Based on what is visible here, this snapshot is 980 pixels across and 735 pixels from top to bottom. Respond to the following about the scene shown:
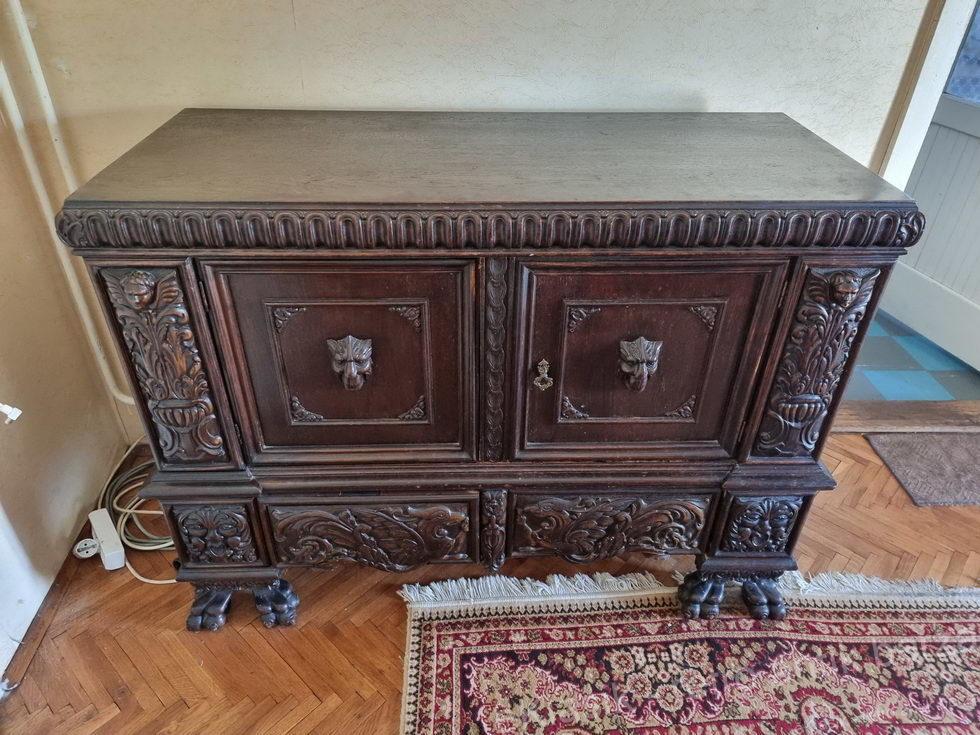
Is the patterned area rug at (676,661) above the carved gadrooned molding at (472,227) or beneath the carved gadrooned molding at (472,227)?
beneath

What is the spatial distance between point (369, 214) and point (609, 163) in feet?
1.37

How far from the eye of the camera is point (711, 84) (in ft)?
4.48

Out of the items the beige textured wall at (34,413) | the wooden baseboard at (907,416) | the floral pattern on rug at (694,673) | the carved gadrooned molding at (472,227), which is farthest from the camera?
the wooden baseboard at (907,416)

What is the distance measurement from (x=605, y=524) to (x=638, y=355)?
0.39 meters

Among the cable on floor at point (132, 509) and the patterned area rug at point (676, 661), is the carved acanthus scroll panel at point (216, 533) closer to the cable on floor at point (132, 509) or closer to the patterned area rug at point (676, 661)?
the cable on floor at point (132, 509)

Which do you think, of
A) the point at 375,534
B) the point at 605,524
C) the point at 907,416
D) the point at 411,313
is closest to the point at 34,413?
the point at 375,534

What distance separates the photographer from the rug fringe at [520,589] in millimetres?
1406

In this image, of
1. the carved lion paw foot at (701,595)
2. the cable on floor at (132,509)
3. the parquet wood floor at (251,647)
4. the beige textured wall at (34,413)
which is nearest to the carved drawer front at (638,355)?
the carved lion paw foot at (701,595)

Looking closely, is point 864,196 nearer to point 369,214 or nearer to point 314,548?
point 369,214

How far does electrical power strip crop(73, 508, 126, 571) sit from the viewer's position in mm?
1459

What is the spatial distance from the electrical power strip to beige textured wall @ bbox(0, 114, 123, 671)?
0.14 feet

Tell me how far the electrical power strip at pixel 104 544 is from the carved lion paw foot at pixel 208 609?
A: 26cm

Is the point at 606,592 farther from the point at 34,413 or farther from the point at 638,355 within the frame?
the point at 34,413

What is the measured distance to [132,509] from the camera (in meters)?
1.59
